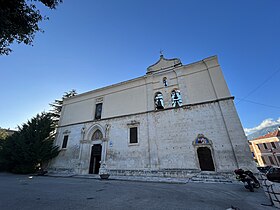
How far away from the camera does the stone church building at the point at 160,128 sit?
9.79m

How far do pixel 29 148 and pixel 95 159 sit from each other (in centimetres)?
719

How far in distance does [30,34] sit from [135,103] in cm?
978

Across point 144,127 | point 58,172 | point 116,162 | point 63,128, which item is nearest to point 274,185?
point 144,127

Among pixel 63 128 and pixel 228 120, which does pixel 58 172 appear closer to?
pixel 63 128

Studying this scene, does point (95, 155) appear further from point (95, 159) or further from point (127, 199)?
point (127, 199)

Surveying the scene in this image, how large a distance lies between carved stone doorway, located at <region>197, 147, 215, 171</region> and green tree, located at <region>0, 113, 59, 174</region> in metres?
15.9

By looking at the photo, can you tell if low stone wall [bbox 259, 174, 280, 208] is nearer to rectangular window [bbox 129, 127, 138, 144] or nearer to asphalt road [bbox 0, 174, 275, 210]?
asphalt road [bbox 0, 174, 275, 210]

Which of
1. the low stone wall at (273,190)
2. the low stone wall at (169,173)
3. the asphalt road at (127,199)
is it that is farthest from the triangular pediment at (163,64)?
the low stone wall at (273,190)

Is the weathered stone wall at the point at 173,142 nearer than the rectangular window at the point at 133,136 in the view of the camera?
Yes

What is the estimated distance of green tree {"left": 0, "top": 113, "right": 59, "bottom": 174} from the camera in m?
13.6

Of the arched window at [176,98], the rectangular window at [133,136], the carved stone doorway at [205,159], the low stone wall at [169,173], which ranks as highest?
the arched window at [176,98]

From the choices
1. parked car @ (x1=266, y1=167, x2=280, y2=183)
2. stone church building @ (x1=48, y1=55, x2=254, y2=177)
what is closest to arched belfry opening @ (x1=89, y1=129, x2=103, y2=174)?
stone church building @ (x1=48, y1=55, x2=254, y2=177)

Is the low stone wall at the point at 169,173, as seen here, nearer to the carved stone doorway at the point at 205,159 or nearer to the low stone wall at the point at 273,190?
the carved stone doorway at the point at 205,159

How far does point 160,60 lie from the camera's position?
14758 millimetres
